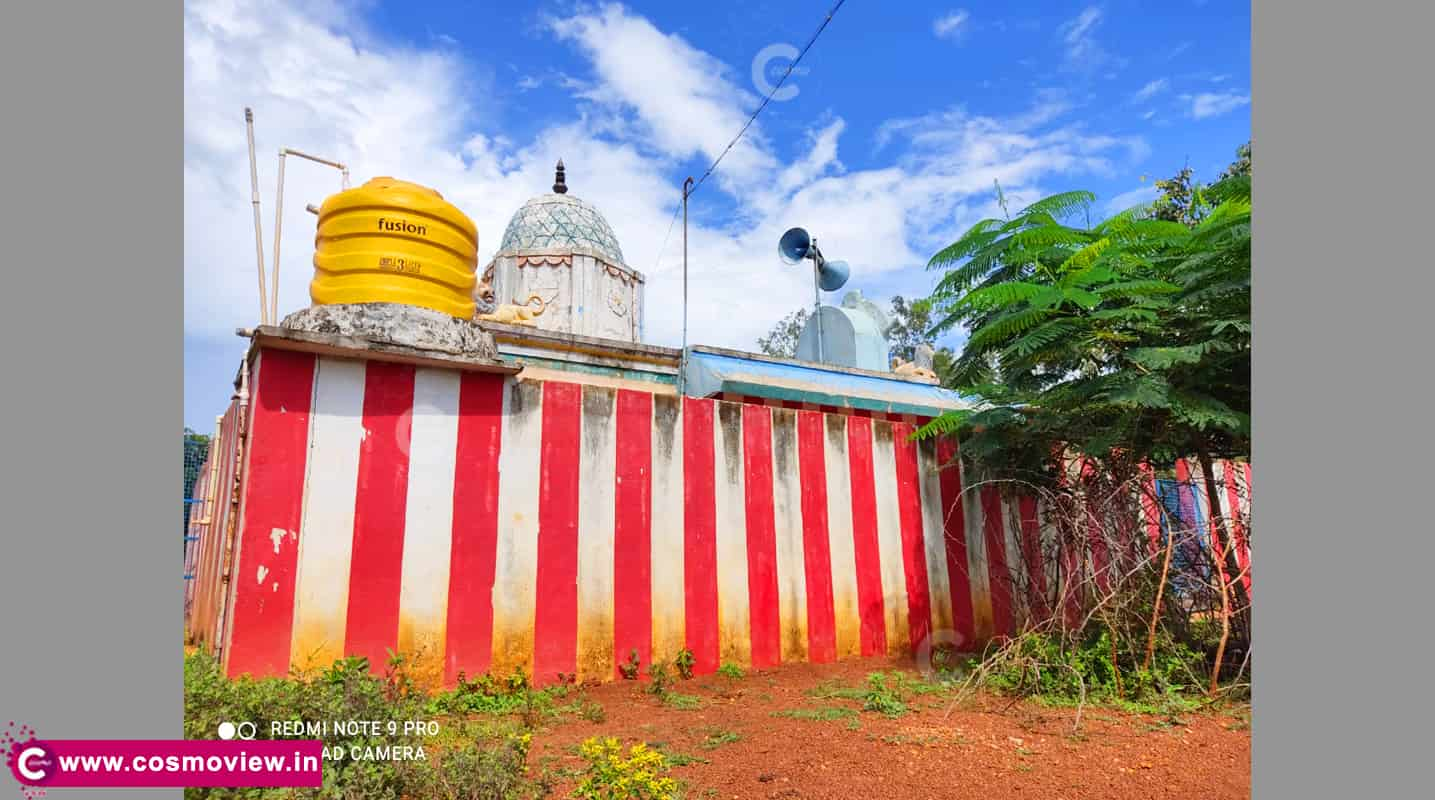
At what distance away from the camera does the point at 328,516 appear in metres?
4.54

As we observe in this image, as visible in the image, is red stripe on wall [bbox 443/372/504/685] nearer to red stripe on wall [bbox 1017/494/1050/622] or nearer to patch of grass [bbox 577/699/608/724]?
patch of grass [bbox 577/699/608/724]

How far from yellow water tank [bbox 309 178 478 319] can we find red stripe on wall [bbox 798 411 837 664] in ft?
9.78

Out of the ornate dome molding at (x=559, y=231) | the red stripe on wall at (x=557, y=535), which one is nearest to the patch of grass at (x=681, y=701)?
the red stripe on wall at (x=557, y=535)

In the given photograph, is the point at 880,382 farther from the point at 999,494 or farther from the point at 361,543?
the point at 361,543

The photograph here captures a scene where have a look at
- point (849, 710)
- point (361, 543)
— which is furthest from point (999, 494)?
point (361, 543)

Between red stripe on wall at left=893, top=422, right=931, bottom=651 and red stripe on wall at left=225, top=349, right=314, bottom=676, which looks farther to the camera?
red stripe on wall at left=893, top=422, right=931, bottom=651

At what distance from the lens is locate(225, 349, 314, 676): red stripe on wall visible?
13.9 feet

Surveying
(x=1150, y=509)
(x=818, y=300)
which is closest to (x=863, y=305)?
(x=818, y=300)

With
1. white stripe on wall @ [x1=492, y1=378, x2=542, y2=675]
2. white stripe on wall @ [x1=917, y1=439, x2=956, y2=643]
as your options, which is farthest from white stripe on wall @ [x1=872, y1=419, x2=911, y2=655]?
white stripe on wall @ [x1=492, y1=378, x2=542, y2=675]

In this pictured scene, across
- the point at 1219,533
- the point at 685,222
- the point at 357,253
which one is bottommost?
the point at 1219,533

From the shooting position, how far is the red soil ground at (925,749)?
318 centimetres

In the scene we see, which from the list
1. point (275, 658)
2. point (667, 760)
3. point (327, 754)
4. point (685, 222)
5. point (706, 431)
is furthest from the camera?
point (685, 222)

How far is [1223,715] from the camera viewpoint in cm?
441

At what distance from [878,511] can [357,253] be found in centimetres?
452
